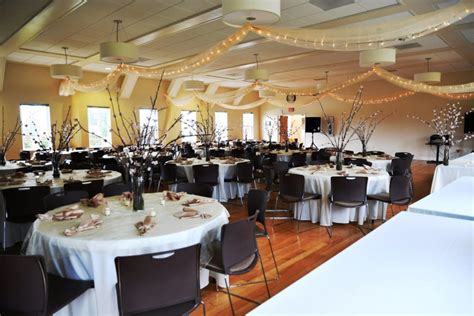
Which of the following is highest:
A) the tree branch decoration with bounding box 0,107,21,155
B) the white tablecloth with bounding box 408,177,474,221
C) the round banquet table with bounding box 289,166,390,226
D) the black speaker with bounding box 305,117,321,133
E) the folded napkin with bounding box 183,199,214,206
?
the black speaker with bounding box 305,117,321,133

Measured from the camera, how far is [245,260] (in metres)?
2.68

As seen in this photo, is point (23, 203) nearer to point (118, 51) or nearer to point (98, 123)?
point (118, 51)

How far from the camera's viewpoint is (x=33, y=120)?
10.8m

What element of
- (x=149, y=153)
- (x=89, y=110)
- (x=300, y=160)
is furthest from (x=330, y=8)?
(x=89, y=110)

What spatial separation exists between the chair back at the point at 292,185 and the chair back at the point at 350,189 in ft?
1.44

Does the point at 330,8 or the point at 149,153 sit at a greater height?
the point at 330,8

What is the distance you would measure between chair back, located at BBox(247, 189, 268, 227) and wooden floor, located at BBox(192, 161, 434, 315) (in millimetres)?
609

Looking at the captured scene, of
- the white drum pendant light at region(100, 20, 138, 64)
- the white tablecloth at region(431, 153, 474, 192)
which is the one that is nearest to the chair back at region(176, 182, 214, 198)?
the white drum pendant light at region(100, 20, 138, 64)

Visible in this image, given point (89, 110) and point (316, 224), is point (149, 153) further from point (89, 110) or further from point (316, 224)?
point (89, 110)

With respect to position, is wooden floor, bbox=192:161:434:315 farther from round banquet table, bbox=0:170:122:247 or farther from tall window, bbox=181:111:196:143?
round banquet table, bbox=0:170:122:247

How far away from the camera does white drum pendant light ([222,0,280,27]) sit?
3.30 metres

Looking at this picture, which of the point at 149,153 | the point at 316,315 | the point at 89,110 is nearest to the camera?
the point at 316,315

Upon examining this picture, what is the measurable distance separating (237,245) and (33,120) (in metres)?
10.7

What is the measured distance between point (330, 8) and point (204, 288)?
200 inches
